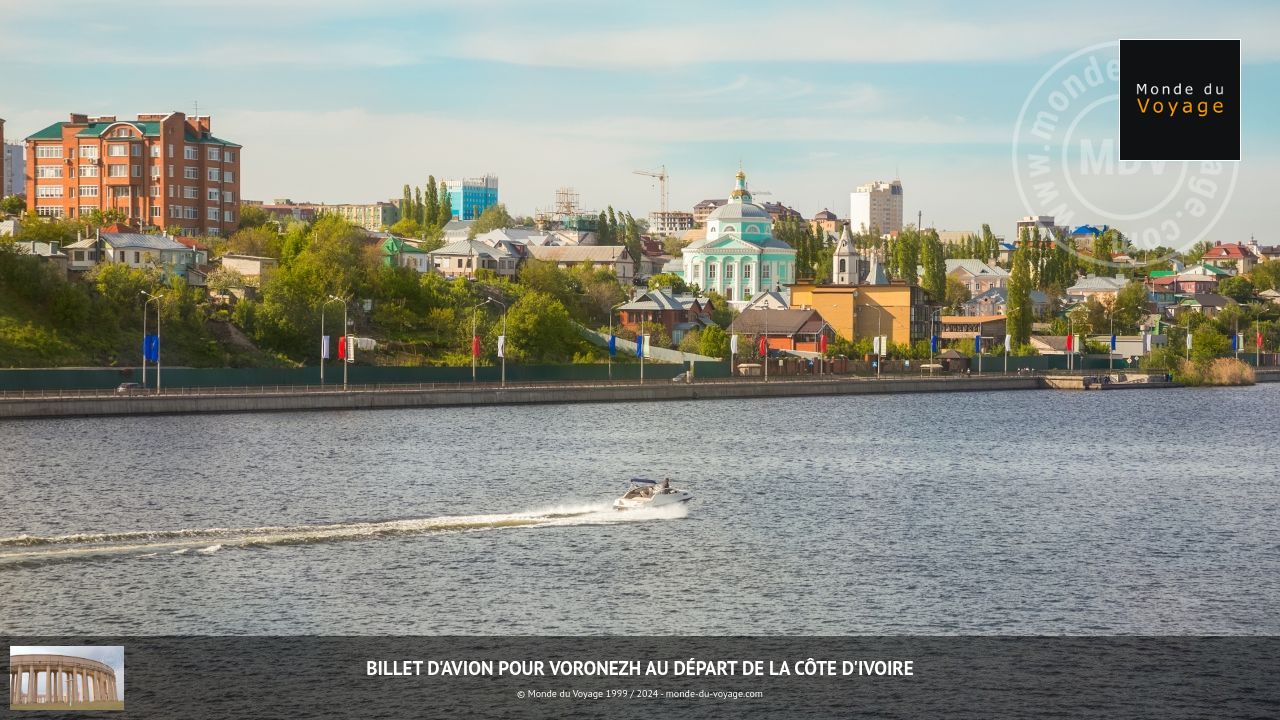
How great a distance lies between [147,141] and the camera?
145 meters

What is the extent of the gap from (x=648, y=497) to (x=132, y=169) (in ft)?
352

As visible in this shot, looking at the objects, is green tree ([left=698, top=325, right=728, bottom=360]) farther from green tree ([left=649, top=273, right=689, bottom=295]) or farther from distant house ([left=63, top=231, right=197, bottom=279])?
distant house ([left=63, top=231, right=197, bottom=279])

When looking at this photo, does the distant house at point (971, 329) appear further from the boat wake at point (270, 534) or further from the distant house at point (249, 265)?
the boat wake at point (270, 534)

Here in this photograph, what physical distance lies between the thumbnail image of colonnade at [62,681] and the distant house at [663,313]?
116 meters

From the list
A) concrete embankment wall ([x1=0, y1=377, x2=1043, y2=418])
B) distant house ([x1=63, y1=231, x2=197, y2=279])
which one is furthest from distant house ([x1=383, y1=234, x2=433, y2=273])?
concrete embankment wall ([x1=0, y1=377, x2=1043, y2=418])

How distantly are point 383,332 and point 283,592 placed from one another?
84.4 m

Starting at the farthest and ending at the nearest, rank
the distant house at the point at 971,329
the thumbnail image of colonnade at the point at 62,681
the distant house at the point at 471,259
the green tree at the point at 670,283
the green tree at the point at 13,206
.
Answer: the green tree at the point at 670,283 < the distant house at the point at 971,329 < the distant house at the point at 471,259 < the green tree at the point at 13,206 < the thumbnail image of colonnade at the point at 62,681

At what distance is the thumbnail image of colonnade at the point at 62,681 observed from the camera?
29.4 metres

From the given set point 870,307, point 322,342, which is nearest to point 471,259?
point 870,307

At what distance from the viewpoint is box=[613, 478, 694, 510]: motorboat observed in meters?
54.2

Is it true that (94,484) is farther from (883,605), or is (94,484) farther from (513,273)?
(513,273)

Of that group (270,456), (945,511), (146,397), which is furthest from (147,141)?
(945,511)

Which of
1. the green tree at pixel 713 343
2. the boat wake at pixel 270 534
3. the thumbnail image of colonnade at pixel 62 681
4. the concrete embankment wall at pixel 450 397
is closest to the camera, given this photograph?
the thumbnail image of colonnade at pixel 62 681

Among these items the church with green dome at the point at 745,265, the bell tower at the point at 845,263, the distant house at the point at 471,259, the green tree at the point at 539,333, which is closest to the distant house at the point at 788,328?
the bell tower at the point at 845,263
